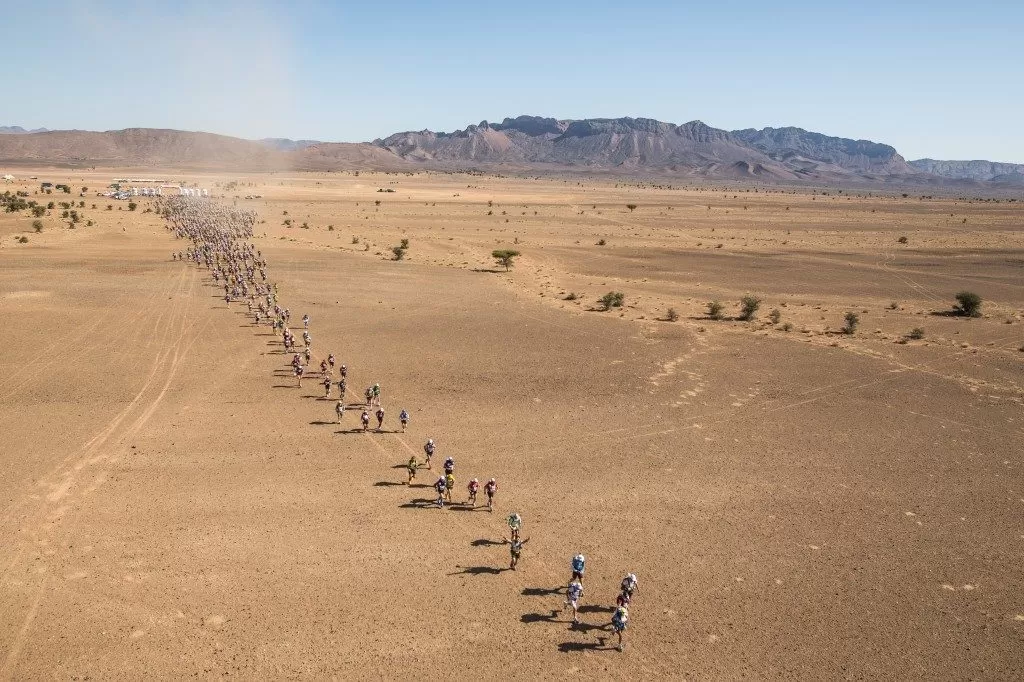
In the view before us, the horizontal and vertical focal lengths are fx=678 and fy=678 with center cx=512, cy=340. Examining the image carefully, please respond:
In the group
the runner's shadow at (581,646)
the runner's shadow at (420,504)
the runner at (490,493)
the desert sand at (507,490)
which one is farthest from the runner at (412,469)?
the runner's shadow at (581,646)

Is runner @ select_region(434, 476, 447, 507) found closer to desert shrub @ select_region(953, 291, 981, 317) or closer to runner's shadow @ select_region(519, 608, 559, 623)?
runner's shadow @ select_region(519, 608, 559, 623)

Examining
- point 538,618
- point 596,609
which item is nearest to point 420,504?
point 538,618

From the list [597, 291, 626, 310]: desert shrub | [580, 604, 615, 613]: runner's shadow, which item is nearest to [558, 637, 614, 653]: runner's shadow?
[580, 604, 615, 613]: runner's shadow

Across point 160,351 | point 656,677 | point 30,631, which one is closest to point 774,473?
point 656,677

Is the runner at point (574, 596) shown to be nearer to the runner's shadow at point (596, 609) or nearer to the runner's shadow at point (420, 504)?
the runner's shadow at point (596, 609)

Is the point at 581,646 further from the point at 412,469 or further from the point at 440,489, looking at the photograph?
the point at 412,469

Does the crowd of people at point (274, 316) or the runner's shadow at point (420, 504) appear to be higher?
the crowd of people at point (274, 316)
